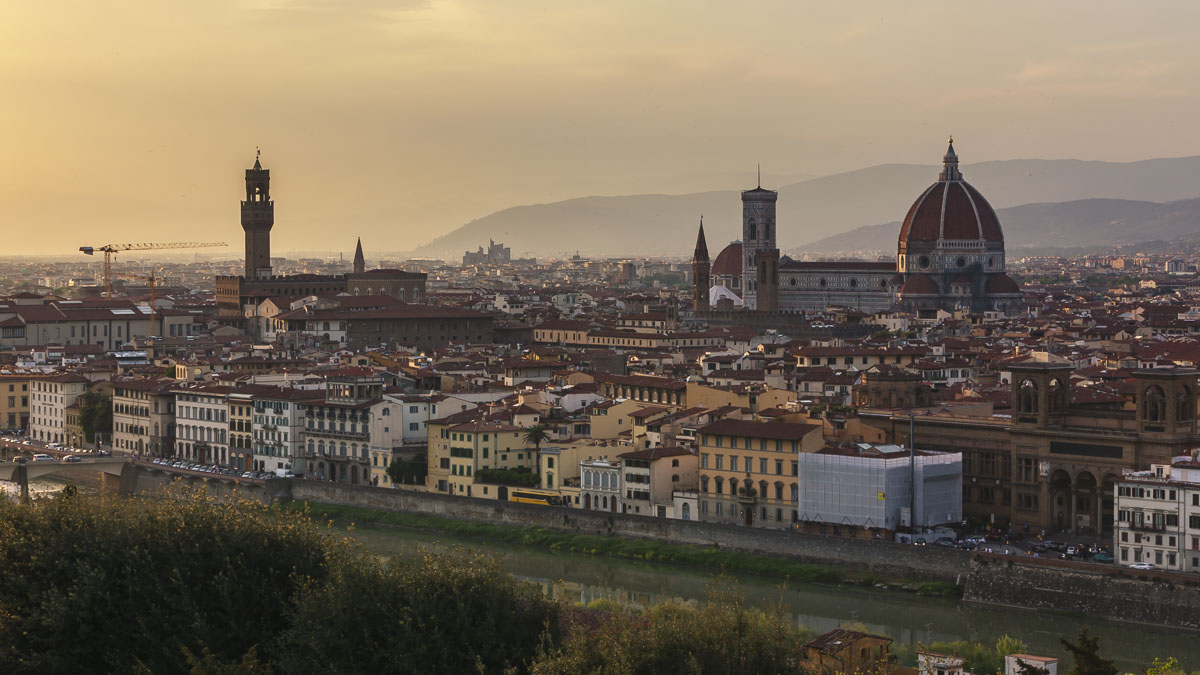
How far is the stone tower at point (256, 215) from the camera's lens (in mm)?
95938

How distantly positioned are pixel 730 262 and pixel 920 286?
17277 millimetres

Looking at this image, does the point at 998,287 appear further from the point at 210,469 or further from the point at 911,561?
the point at 911,561

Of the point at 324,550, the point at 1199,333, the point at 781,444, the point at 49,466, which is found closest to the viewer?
the point at 324,550

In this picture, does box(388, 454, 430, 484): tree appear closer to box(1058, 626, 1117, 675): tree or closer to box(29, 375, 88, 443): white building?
box(29, 375, 88, 443): white building

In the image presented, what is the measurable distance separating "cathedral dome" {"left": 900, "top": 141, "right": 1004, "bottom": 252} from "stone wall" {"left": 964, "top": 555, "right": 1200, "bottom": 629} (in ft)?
233

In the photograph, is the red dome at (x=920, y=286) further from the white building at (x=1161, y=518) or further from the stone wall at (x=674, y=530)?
the white building at (x=1161, y=518)

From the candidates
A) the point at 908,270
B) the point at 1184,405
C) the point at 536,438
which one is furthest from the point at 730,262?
the point at 1184,405

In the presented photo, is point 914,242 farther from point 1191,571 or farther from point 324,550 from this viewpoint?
point 324,550

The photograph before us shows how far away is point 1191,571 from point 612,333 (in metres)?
44.9

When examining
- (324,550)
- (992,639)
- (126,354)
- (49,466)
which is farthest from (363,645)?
(126,354)

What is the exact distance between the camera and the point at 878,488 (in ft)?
107

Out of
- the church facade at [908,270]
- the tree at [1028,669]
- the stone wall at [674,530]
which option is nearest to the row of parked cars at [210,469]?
the stone wall at [674,530]

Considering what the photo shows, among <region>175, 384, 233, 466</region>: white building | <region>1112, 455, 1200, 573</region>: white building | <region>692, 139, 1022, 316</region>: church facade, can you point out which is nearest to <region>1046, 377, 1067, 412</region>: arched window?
<region>1112, 455, 1200, 573</region>: white building

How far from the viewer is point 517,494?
1486 inches
